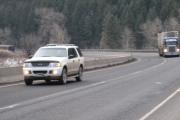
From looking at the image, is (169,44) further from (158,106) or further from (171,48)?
(158,106)

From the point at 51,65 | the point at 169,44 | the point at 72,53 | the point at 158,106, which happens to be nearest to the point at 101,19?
the point at 169,44

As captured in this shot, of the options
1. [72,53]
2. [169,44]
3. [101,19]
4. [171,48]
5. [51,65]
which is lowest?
[171,48]

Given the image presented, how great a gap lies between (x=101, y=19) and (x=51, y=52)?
510ft

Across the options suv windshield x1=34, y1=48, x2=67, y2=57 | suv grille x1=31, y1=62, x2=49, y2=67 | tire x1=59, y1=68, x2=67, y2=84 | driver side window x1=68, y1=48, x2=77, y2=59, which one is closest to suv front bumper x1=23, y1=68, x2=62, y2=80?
suv grille x1=31, y1=62, x2=49, y2=67

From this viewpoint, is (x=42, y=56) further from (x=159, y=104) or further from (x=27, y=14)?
(x=27, y=14)

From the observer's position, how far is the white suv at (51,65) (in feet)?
86.0

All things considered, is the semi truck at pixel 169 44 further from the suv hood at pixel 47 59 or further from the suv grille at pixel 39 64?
the suv grille at pixel 39 64

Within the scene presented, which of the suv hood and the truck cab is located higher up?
the suv hood

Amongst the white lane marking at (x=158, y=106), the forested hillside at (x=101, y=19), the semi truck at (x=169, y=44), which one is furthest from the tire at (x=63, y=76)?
the forested hillside at (x=101, y=19)

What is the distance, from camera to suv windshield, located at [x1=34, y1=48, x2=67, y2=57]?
27.6 m

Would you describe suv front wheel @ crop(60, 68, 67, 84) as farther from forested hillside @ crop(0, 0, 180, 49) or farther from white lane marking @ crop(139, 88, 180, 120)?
forested hillside @ crop(0, 0, 180, 49)

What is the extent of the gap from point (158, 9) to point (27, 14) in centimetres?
3950

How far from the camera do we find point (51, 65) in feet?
86.6

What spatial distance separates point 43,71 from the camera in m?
26.2
